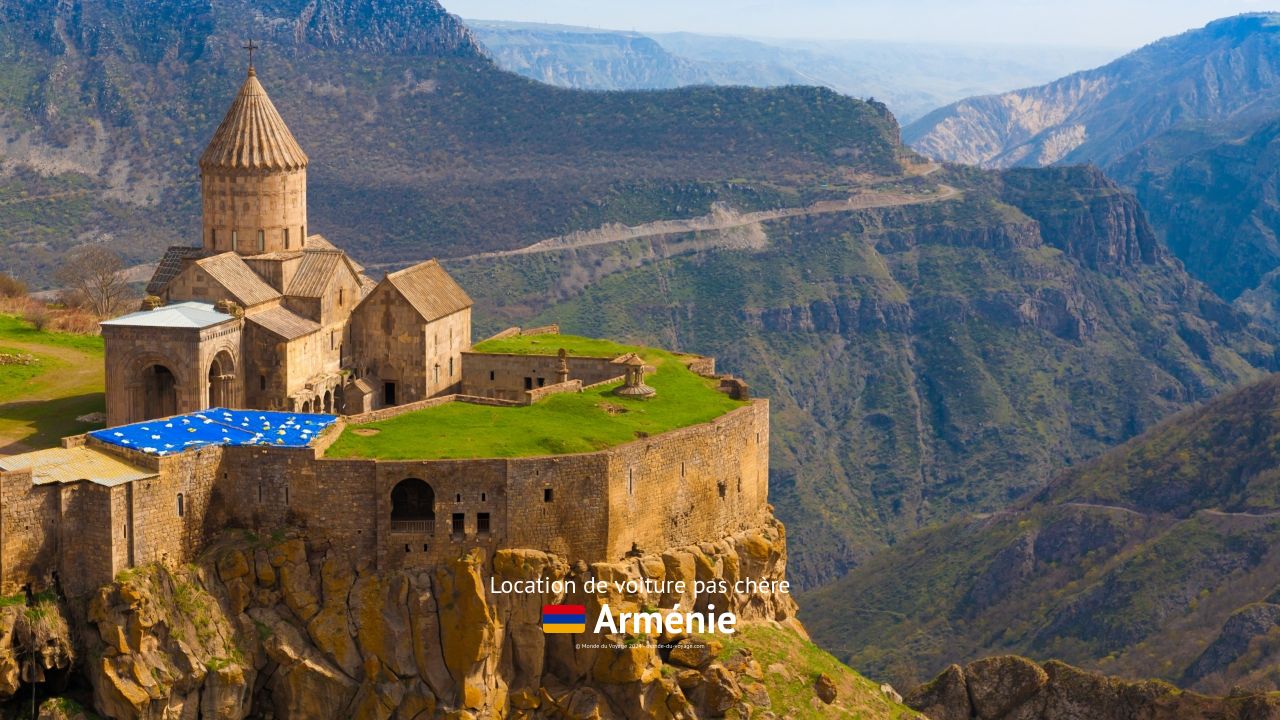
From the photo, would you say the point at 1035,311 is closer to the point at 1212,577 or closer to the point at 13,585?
the point at 1212,577

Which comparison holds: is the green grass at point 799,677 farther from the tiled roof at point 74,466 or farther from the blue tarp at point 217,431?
the tiled roof at point 74,466

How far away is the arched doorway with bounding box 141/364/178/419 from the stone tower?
7755 mm

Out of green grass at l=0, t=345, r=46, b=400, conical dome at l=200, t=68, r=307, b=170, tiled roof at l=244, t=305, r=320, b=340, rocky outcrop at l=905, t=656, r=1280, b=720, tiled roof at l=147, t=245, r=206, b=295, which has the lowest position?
rocky outcrop at l=905, t=656, r=1280, b=720

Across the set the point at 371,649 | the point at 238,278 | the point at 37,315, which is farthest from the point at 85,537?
the point at 37,315

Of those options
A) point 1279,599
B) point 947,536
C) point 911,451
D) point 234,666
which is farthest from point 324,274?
point 911,451

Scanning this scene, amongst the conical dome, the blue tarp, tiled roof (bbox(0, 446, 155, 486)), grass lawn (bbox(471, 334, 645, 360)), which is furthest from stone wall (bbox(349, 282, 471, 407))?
tiled roof (bbox(0, 446, 155, 486))

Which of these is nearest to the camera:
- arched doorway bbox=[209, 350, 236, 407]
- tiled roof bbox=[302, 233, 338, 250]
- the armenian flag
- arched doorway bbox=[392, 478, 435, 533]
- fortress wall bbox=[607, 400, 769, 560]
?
arched doorway bbox=[392, 478, 435, 533]

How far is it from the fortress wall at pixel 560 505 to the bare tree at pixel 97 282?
119ft

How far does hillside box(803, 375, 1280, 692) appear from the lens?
107 meters

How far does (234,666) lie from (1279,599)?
64979mm

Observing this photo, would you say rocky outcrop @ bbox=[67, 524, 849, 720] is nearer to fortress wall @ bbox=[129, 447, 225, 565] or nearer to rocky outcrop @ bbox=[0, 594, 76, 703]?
fortress wall @ bbox=[129, 447, 225, 565]

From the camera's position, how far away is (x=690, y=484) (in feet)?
214

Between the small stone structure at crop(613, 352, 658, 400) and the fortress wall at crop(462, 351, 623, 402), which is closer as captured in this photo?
the small stone structure at crop(613, 352, 658, 400)

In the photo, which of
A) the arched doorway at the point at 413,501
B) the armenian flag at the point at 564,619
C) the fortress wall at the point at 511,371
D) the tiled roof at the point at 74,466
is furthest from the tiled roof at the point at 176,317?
the armenian flag at the point at 564,619
